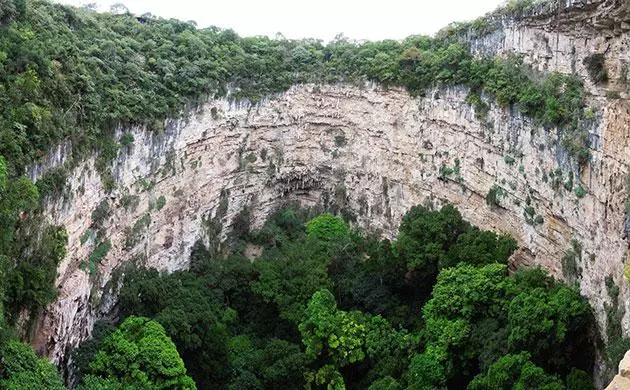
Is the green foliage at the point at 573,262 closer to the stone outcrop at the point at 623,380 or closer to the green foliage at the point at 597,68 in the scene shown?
the green foliage at the point at 597,68

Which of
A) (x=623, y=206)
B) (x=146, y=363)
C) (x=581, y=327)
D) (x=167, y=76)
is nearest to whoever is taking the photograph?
(x=623, y=206)

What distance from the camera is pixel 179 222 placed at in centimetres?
2872

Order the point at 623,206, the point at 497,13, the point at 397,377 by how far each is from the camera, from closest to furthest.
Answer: the point at 623,206 → the point at 397,377 → the point at 497,13

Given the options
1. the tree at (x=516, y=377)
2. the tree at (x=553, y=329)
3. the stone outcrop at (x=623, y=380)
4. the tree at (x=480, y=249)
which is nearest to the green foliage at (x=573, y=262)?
the tree at (x=553, y=329)

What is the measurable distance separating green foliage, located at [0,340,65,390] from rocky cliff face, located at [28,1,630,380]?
3.17 meters

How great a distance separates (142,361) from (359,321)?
24.9 feet

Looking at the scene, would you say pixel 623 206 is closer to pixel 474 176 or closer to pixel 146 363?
pixel 474 176

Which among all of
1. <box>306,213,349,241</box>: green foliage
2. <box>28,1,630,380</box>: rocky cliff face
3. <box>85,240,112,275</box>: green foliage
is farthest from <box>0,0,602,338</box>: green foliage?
<box>306,213,349,241</box>: green foliage

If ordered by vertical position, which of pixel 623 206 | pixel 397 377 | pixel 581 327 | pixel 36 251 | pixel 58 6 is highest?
pixel 58 6

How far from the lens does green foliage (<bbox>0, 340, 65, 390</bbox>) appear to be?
14.9m

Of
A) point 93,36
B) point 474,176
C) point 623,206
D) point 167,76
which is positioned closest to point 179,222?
point 167,76

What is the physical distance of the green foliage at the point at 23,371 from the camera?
14.9 m

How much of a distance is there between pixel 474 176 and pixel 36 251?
16222mm

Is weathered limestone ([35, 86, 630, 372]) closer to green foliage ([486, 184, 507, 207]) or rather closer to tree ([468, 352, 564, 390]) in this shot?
green foliage ([486, 184, 507, 207])
